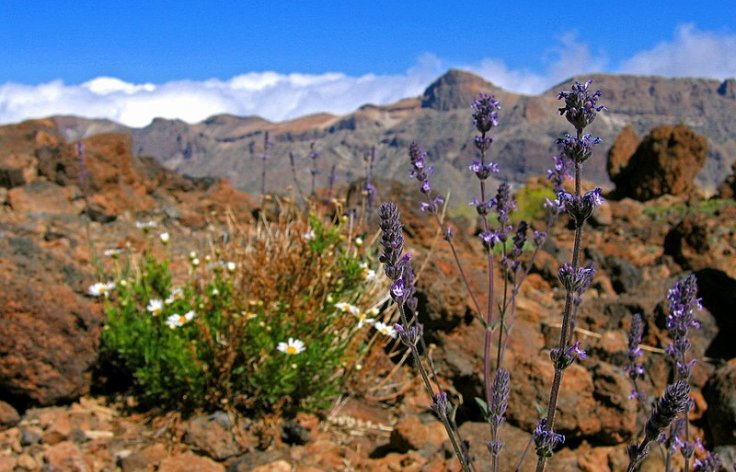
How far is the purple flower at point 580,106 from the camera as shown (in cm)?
190

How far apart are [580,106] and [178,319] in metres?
3.27

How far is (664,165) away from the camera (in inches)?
901

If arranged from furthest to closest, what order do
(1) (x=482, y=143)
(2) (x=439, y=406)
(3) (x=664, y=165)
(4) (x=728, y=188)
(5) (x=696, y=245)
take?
1. (3) (x=664, y=165)
2. (4) (x=728, y=188)
3. (5) (x=696, y=245)
4. (1) (x=482, y=143)
5. (2) (x=439, y=406)

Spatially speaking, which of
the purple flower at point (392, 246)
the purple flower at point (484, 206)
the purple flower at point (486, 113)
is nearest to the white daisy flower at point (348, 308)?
the purple flower at point (484, 206)

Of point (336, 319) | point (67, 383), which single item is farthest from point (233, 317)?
point (67, 383)

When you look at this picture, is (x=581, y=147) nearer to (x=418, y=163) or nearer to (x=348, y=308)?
(x=418, y=163)

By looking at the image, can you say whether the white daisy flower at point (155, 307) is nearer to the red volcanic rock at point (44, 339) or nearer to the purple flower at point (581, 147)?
the red volcanic rock at point (44, 339)

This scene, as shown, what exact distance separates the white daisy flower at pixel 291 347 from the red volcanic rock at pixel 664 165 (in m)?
21.7

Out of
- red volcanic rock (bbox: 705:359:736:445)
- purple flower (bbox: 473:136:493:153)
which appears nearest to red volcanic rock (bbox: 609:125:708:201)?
red volcanic rock (bbox: 705:359:736:445)

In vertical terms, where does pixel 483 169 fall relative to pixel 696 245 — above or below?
above

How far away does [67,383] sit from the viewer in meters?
4.44

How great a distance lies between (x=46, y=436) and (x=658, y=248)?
1027cm

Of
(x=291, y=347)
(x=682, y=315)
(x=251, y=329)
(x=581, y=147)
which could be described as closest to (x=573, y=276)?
(x=581, y=147)

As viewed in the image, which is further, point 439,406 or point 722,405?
point 722,405
